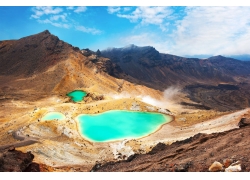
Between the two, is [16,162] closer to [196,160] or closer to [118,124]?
[196,160]

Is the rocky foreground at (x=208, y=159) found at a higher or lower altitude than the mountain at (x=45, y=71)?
lower

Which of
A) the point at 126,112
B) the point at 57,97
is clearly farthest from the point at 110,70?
the point at 126,112

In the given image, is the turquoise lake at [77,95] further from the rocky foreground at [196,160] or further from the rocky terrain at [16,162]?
the rocky terrain at [16,162]

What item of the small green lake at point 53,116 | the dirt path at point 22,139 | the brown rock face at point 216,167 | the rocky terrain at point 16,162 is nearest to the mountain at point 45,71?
the small green lake at point 53,116

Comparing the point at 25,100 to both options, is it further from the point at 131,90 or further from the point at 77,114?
the point at 131,90

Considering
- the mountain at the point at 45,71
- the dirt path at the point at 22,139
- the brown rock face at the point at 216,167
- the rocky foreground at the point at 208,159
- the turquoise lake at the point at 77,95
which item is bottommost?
the brown rock face at the point at 216,167

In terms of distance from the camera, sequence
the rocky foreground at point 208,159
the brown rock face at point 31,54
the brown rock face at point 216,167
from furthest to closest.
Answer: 1. the brown rock face at point 31,54
2. the rocky foreground at point 208,159
3. the brown rock face at point 216,167
